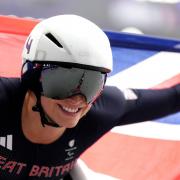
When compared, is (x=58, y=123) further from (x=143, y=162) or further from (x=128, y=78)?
(x=128, y=78)

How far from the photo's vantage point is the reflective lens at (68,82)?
2.90 ft

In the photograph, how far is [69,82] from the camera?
888 millimetres

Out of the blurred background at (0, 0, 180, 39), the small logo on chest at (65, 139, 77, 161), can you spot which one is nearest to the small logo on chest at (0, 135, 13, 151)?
the small logo on chest at (65, 139, 77, 161)

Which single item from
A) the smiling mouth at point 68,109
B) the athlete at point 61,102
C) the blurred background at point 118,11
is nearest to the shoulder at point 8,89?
the athlete at point 61,102

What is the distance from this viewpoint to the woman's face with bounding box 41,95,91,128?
2.97 feet

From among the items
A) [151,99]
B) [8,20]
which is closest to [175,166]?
[151,99]

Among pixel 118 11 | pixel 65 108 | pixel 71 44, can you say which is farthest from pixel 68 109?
pixel 118 11

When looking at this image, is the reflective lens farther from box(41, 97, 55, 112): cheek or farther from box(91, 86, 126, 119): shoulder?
box(91, 86, 126, 119): shoulder

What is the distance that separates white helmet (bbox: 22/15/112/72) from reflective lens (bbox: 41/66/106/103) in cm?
2

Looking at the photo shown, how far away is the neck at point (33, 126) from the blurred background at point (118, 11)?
197cm

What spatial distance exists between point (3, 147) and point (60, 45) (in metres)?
0.25

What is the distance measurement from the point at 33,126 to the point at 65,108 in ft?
0.31

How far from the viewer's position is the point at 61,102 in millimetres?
905

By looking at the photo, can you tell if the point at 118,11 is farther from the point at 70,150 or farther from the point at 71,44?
the point at 71,44
